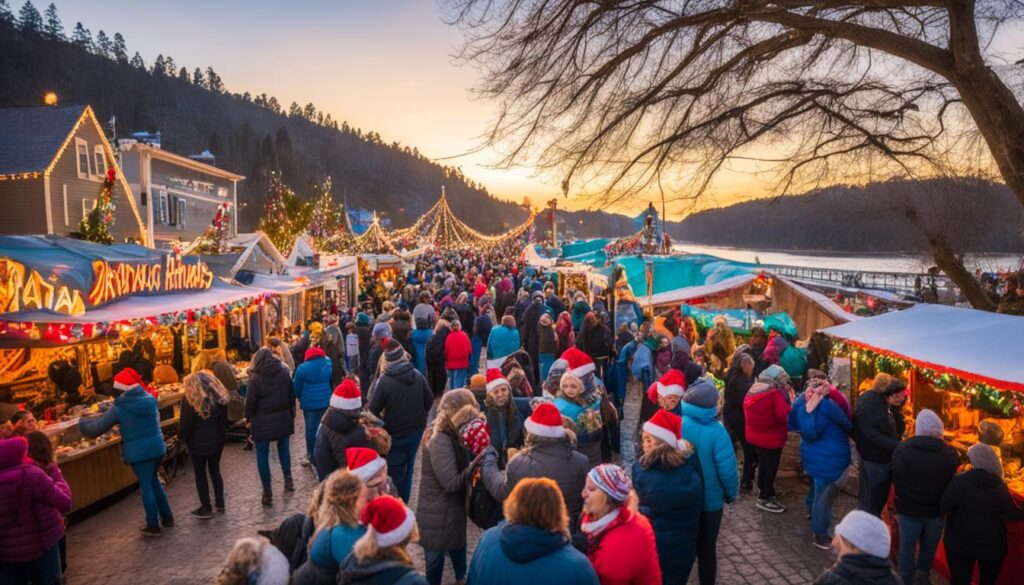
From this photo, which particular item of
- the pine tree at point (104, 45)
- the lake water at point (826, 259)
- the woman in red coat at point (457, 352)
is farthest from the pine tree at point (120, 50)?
the woman in red coat at point (457, 352)

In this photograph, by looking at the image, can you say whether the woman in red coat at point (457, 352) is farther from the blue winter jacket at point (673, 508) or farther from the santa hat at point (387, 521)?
the santa hat at point (387, 521)

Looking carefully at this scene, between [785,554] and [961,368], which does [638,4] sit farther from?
[785,554]

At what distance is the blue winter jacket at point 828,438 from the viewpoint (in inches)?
200

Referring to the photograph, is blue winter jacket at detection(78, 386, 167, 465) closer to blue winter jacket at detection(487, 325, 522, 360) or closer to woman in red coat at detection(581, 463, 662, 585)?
blue winter jacket at detection(487, 325, 522, 360)

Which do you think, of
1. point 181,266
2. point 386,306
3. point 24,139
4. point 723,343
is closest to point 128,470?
point 181,266

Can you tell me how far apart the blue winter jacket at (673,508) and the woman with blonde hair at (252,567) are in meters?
2.06

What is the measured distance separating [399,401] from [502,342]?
332 centimetres

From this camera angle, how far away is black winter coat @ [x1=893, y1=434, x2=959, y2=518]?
420cm

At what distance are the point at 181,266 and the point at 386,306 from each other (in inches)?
162

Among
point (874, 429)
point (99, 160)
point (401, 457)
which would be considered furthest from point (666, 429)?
point (99, 160)

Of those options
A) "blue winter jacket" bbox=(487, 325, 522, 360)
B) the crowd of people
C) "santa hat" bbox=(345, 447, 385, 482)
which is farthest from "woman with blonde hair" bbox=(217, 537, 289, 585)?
"blue winter jacket" bbox=(487, 325, 522, 360)

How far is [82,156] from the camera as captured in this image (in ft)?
68.1

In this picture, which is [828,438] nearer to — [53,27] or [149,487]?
[149,487]

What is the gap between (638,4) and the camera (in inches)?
140
